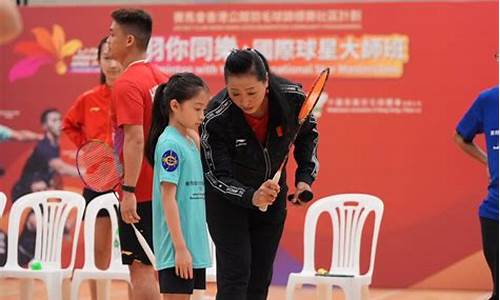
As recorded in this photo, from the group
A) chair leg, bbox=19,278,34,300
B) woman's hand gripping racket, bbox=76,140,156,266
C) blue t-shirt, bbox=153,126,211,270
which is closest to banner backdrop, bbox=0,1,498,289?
chair leg, bbox=19,278,34,300

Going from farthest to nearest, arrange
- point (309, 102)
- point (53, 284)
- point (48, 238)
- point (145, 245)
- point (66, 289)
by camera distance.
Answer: point (48, 238)
point (66, 289)
point (53, 284)
point (145, 245)
point (309, 102)

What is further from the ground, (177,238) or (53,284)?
(177,238)

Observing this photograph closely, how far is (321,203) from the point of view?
6969 mm

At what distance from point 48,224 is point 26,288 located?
1.83ft

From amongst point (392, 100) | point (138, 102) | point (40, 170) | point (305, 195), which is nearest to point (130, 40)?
point (138, 102)

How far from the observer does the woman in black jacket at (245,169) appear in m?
4.32

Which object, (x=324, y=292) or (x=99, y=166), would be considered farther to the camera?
(x=324, y=292)

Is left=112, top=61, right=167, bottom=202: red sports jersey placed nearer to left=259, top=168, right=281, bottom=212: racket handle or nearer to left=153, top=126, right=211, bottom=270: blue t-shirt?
left=153, top=126, right=211, bottom=270: blue t-shirt

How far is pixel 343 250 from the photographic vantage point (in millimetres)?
6910

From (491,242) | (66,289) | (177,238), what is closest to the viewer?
(177,238)

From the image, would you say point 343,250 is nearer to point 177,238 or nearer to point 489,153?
point 489,153

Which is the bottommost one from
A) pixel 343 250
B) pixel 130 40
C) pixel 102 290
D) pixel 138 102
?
pixel 102 290

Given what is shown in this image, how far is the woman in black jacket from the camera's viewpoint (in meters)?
4.32

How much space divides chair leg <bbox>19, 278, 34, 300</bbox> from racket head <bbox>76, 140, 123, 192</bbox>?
1362mm
